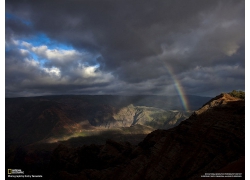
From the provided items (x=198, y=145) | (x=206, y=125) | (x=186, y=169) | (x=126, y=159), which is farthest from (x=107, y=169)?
(x=206, y=125)

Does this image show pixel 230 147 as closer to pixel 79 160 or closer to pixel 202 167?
pixel 202 167

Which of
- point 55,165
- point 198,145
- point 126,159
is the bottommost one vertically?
point 55,165

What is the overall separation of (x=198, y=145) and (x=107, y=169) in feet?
89.6

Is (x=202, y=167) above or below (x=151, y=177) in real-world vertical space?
above

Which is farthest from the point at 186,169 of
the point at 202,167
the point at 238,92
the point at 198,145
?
the point at 238,92

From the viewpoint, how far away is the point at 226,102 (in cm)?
5328

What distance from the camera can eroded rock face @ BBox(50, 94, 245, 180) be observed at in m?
43.3

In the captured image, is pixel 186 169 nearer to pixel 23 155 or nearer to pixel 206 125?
pixel 206 125

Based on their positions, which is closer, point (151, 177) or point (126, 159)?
point (151, 177)

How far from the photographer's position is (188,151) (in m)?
48.6

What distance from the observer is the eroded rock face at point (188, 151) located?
4334 centimetres

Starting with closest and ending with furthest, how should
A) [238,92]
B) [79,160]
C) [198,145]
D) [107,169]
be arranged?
1. [198,145]
2. [107,169]
3. [238,92]
4. [79,160]

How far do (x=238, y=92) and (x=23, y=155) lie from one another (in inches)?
5814

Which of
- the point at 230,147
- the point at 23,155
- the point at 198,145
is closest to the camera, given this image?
the point at 230,147
